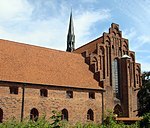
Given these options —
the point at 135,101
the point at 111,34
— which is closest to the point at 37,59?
the point at 111,34

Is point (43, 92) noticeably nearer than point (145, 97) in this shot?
Yes

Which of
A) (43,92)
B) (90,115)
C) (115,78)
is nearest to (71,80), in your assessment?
(43,92)

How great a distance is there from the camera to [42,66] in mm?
34469

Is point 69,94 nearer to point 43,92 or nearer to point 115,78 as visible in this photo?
point 43,92

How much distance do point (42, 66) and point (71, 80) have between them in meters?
4.30

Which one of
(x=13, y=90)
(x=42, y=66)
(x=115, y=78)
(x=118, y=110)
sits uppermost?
(x=42, y=66)

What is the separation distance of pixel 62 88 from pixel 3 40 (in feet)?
33.1

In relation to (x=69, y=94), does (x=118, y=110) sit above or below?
below

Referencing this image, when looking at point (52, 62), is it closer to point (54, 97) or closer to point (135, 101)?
point (54, 97)

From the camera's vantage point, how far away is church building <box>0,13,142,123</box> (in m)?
29.9

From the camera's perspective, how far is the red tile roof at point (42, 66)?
31.4 meters

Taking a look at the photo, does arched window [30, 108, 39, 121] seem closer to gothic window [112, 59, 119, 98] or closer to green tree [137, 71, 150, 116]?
green tree [137, 71, 150, 116]

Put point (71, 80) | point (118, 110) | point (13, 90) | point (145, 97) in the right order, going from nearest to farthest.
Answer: point (13, 90)
point (145, 97)
point (71, 80)
point (118, 110)

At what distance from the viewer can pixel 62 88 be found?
33.2 meters
